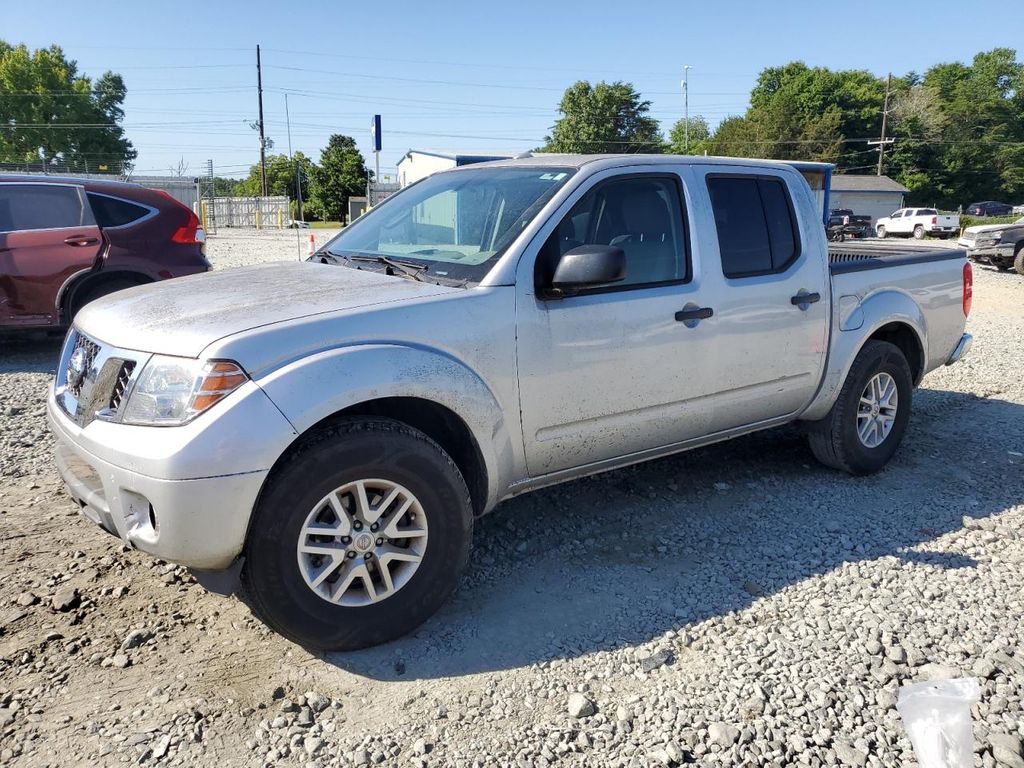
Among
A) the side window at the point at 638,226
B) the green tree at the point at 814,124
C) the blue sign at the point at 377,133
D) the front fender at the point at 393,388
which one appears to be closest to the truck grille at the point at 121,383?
the front fender at the point at 393,388

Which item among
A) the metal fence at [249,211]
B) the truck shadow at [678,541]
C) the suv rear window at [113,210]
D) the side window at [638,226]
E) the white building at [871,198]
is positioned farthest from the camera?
the white building at [871,198]

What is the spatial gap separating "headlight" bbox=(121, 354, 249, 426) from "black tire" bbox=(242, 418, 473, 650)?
34cm

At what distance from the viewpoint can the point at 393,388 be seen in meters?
2.99

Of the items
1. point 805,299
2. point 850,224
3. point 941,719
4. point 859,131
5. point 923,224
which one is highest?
point 859,131

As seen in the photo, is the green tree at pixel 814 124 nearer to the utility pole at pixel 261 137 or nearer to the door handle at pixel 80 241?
the utility pole at pixel 261 137

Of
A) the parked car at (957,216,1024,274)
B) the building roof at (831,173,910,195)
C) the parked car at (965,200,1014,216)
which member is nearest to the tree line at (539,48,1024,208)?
the building roof at (831,173,910,195)

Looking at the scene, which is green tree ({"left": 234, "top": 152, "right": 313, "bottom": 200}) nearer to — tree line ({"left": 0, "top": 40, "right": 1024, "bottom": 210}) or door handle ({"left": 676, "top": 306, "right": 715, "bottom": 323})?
tree line ({"left": 0, "top": 40, "right": 1024, "bottom": 210})

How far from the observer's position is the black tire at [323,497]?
2775 millimetres

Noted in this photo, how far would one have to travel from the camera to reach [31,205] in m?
7.74

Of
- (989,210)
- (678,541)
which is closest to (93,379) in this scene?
(678,541)

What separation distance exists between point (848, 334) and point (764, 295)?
846 millimetres

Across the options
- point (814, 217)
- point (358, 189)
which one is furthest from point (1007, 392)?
point (358, 189)

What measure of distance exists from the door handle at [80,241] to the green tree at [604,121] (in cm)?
8398

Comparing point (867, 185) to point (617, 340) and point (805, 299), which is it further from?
point (617, 340)
